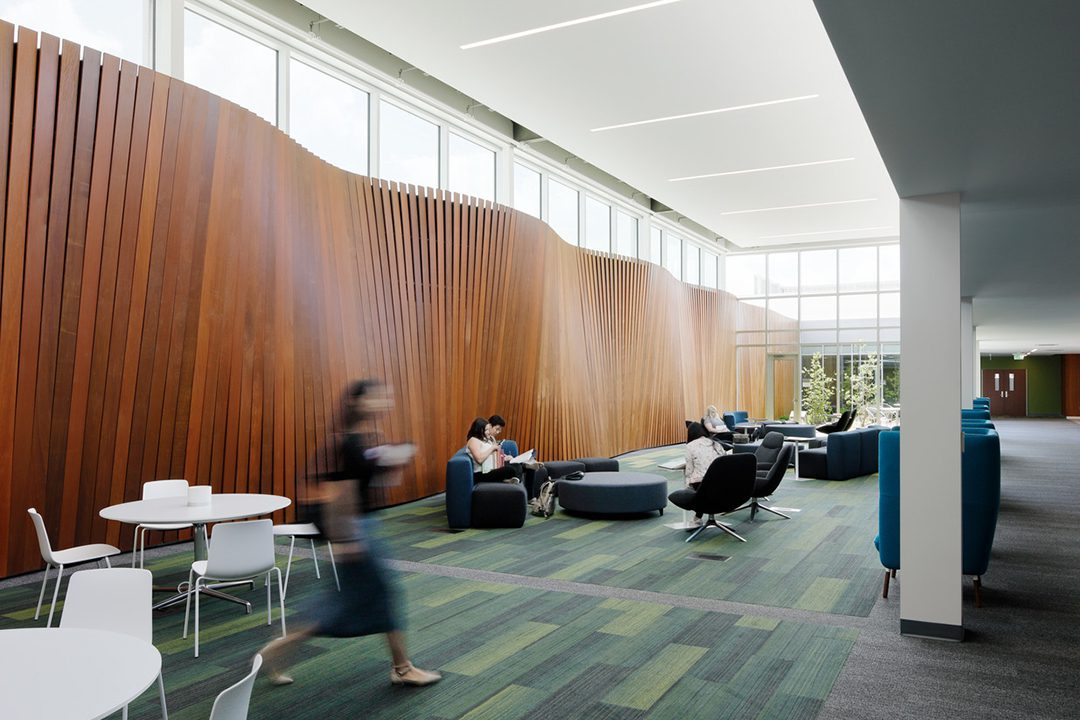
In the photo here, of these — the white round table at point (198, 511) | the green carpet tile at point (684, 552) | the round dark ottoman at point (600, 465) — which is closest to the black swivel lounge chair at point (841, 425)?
the green carpet tile at point (684, 552)

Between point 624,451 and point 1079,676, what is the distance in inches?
440

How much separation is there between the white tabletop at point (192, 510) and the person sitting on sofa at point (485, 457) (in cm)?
311

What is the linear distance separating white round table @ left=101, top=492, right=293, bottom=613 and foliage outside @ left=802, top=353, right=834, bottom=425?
724 inches

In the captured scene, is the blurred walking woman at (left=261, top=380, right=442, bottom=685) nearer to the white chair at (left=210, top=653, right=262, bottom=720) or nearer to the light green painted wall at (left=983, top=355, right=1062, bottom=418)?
the white chair at (left=210, top=653, right=262, bottom=720)

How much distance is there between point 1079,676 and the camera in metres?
4.03

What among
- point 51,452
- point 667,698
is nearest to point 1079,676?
point 667,698

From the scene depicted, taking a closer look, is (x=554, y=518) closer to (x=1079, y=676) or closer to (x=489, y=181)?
(x=1079, y=676)

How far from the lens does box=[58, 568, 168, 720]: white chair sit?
9.97 ft

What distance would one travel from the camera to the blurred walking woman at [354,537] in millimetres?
3668

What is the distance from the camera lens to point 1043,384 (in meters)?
38.0

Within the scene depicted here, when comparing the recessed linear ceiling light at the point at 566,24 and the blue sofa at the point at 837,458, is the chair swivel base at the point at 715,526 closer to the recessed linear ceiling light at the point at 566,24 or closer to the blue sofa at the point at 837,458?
the blue sofa at the point at 837,458

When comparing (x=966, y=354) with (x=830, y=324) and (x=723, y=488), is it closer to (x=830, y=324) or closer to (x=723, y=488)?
(x=830, y=324)

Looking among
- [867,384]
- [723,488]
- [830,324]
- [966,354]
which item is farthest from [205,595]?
[830,324]

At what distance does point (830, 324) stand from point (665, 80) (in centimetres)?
1457
